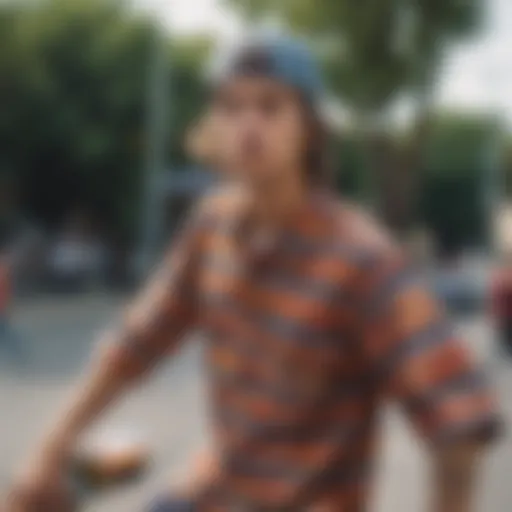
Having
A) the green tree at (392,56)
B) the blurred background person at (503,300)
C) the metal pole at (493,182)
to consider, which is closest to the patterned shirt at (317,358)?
the green tree at (392,56)

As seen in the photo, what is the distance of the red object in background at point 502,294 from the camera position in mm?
1334

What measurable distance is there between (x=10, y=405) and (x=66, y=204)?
23.1 inches

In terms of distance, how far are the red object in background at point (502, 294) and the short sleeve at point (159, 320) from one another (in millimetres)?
832


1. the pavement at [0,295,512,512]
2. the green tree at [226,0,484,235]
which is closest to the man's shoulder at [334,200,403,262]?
the green tree at [226,0,484,235]

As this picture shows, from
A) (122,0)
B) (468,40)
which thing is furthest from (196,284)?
(122,0)

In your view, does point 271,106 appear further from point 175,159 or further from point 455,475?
point 175,159

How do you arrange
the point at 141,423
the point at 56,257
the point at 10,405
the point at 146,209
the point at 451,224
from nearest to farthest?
the point at 451,224 → the point at 146,209 → the point at 56,257 → the point at 141,423 → the point at 10,405

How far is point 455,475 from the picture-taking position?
420mm

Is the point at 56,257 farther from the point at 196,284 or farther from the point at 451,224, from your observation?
the point at 196,284

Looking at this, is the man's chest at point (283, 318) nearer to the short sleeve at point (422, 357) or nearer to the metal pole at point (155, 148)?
the short sleeve at point (422, 357)

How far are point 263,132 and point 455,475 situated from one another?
0.16 meters

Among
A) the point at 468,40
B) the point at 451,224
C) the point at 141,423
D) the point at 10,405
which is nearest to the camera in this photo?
the point at 468,40

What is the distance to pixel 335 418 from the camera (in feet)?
1.50

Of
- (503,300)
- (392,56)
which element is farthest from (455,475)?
(503,300)
